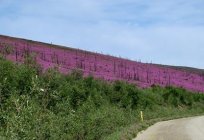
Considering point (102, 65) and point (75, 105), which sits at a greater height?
point (102, 65)

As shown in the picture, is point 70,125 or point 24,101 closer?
point 24,101

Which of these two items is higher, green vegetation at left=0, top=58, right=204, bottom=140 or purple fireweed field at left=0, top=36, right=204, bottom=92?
purple fireweed field at left=0, top=36, right=204, bottom=92

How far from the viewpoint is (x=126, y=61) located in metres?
69.8

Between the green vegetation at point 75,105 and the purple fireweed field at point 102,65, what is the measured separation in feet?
11.9

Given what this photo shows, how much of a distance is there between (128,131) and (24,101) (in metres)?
13.2

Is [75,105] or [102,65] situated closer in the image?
[75,105]

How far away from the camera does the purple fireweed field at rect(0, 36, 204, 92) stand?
49312 mm

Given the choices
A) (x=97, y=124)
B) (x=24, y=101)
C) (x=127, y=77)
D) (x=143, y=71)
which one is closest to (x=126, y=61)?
(x=143, y=71)

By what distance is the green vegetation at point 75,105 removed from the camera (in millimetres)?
15094

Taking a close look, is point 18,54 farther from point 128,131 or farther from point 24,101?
point 24,101

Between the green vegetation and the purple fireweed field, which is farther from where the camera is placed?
the purple fireweed field

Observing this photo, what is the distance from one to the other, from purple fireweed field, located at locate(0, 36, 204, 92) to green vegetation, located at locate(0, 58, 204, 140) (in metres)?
3.63

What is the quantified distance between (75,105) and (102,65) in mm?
24418

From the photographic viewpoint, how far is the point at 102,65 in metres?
59.6
